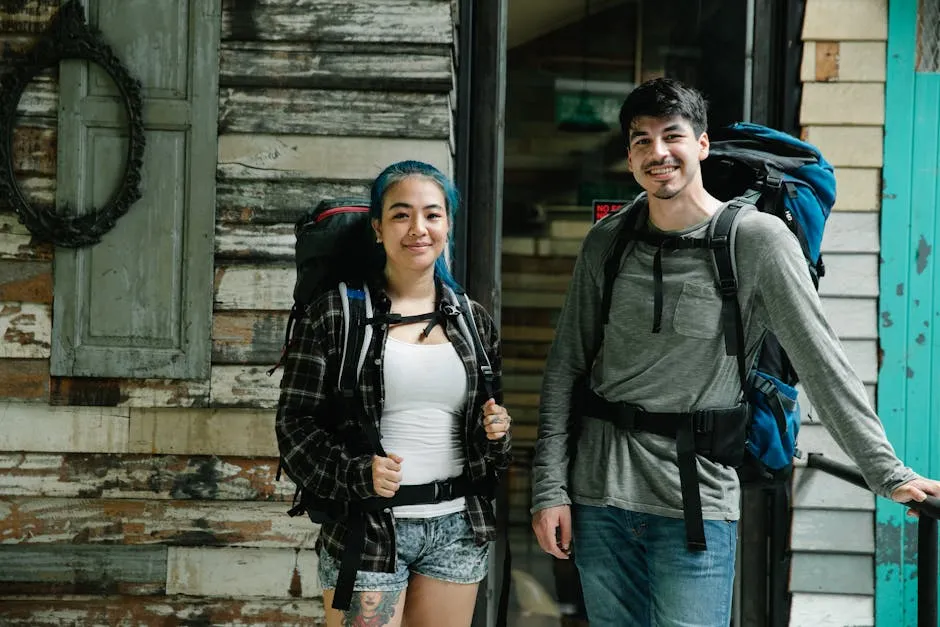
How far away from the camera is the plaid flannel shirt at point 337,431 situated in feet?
6.69

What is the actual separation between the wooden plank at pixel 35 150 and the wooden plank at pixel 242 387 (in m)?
0.97

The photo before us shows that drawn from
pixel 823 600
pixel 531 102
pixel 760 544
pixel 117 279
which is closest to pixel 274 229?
pixel 117 279

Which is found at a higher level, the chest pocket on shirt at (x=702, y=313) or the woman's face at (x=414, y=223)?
the woman's face at (x=414, y=223)

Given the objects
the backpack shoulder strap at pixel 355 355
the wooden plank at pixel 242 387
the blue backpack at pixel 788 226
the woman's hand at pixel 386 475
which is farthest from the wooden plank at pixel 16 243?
the blue backpack at pixel 788 226

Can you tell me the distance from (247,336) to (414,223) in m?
1.30

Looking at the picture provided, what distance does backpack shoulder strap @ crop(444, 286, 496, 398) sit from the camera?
2197 millimetres

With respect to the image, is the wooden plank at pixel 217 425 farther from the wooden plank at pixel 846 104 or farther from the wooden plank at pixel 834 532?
the wooden plank at pixel 846 104

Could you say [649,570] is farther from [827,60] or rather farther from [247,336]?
[827,60]

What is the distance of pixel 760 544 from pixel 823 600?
1.00ft

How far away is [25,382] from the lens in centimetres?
319

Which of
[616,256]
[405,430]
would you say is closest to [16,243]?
[405,430]

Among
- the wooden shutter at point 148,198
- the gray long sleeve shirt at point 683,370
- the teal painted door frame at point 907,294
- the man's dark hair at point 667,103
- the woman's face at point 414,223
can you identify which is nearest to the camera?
the gray long sleeve shirt at point 683,370

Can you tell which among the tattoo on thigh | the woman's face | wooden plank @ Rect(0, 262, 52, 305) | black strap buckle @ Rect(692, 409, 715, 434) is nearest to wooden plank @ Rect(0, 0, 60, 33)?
wooden plank @ Rect(0, 262, 52, 305)

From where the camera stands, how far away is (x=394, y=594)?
209 centimetres
